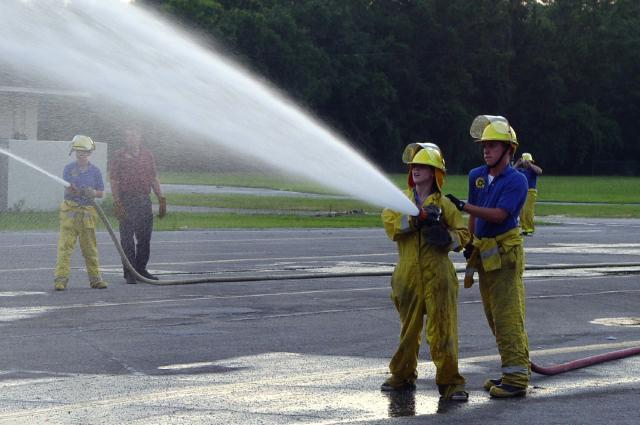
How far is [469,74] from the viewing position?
304 feet

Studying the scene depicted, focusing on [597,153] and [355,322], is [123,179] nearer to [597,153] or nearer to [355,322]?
[355,322]

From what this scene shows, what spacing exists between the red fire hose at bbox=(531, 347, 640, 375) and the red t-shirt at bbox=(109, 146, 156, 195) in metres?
7.14

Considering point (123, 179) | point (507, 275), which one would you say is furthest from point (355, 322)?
point (123, 179)

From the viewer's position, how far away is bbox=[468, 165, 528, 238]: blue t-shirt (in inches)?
311

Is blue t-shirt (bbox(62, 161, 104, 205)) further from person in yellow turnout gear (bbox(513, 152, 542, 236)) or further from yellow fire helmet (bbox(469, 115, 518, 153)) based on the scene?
person in yellow turnout gear (bbox(513, 152, 542, 236))

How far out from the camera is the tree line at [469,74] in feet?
277

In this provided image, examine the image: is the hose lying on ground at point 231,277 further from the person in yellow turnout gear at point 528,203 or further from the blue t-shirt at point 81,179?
the person in yellow turnout gear at point 528,203

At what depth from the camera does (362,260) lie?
18.6 metres

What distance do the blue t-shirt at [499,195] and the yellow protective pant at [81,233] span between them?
679 cm

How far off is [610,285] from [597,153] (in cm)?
8408

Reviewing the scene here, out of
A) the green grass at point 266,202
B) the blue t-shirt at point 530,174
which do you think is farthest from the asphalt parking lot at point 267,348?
the green grass at point 266,202


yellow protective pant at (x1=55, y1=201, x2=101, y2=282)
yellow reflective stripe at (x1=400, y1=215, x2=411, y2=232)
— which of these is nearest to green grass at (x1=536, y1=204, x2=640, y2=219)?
yellow protective pant at (x1=55, y1=201, x2=101, y2=282)

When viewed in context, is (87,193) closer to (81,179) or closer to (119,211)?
(81,179)

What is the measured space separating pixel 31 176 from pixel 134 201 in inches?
565
